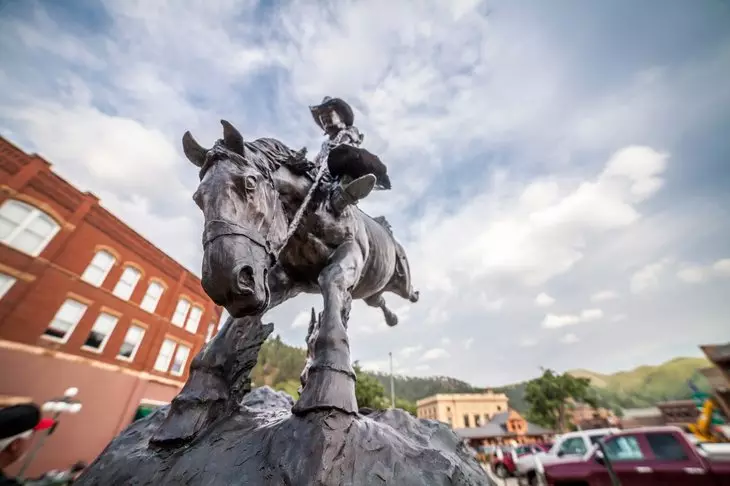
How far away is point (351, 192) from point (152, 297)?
53.1 feet

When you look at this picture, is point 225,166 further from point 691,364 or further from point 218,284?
point 691,364

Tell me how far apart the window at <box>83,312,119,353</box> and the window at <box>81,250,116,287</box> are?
1399 millimetres

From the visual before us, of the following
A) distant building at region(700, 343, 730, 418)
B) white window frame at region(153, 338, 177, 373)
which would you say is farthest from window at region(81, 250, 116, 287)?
distant building at region(700, 343, 730, 418)

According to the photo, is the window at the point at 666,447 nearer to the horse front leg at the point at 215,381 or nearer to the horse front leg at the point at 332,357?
the horse front leg at the point at 332,357

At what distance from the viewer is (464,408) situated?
4888 centimetres

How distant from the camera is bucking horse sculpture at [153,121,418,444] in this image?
4.63 ft

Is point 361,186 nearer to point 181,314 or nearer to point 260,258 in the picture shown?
point 260,258

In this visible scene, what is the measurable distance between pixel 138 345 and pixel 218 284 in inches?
645

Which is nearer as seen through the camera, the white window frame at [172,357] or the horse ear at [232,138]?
the horse ear at [232,138]

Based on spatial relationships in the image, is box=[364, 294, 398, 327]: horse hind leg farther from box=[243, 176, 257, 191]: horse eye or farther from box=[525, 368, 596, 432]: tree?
box=[525, 368, 596, 432]: tree

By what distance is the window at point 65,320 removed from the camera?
11281mm

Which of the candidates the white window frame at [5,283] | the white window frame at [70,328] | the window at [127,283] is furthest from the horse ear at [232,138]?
the window at [127,283]

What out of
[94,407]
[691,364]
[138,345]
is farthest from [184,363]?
[691,364]

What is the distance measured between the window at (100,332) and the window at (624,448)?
16305 millimetres
